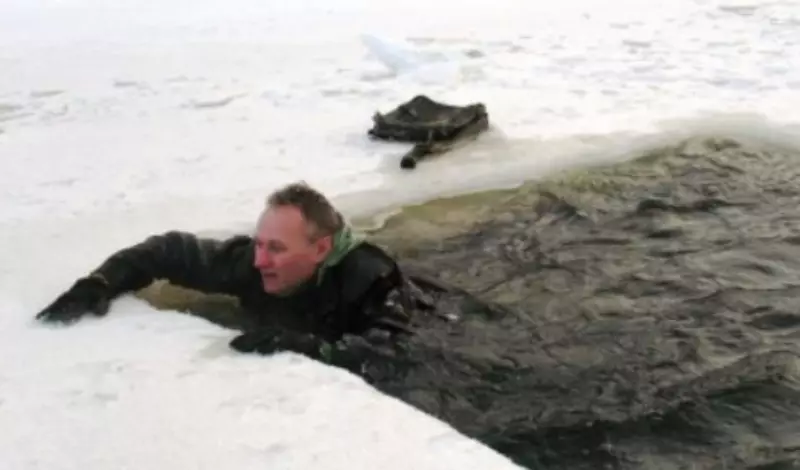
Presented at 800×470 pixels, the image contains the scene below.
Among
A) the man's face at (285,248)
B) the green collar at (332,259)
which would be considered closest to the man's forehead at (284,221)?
the man's face at (285,248)

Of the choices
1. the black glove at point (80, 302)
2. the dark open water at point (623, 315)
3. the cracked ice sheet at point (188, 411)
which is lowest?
the dark open water at point (623, 315)

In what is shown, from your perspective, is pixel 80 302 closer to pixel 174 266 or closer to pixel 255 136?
pixel 174 266

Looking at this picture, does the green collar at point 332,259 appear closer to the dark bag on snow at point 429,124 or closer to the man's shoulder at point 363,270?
A: the man's shoulder at point 363,270

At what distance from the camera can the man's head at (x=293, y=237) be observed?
395cm

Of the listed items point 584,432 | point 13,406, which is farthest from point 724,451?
point 13,406

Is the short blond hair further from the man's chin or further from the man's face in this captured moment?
the man's chin

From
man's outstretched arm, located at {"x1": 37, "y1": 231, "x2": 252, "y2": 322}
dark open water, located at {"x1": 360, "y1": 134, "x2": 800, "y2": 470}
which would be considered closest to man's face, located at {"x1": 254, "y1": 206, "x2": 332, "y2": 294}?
man's outstretched arm, located at {"x1": 37, "y1": 231, "x2": 252, "y2": 322}

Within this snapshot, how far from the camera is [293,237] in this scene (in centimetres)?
396

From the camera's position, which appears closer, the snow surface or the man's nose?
the snow surface

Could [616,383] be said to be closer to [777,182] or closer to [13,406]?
[13,406]

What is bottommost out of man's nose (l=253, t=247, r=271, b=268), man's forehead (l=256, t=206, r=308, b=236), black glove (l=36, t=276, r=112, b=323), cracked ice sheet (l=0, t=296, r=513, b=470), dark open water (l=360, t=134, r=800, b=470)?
dark open water (l=360, t=134, r=800, b=470)

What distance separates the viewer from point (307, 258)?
402 cm

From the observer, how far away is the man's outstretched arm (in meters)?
3.95

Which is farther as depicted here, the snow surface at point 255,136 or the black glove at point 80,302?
the black glove at point 80,302
